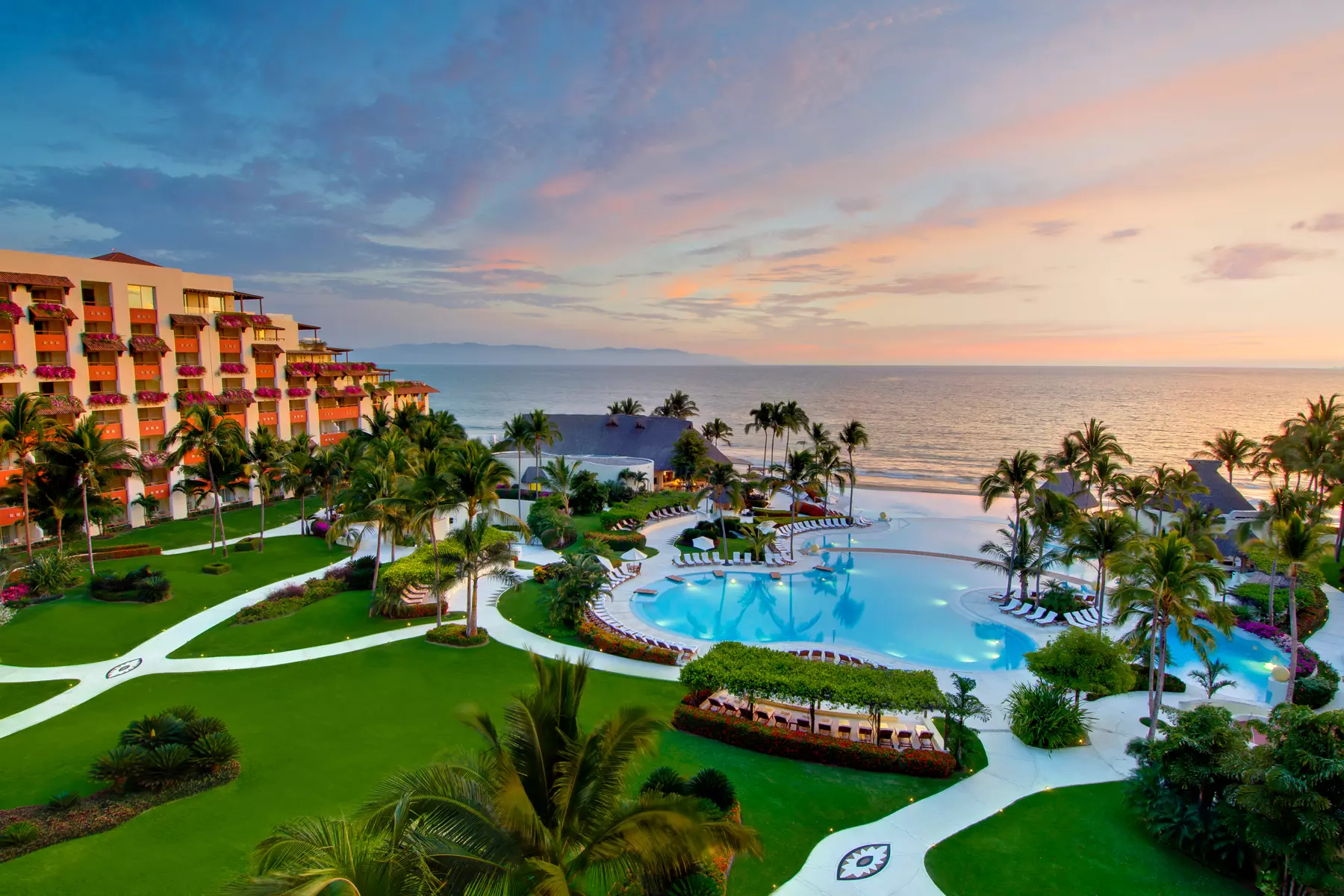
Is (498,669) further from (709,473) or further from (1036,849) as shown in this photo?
(709,473)

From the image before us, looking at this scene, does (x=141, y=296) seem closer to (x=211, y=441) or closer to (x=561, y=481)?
(x=211, y=441)

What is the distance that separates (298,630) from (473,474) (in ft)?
32.5

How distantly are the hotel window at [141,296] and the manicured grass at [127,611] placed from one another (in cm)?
1931

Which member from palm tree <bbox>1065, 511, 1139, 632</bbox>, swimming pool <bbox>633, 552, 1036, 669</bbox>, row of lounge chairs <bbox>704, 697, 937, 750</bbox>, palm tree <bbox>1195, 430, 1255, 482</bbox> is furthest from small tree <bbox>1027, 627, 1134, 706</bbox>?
palm tree <bbox>1195, 430, 1255, 482</bbox>

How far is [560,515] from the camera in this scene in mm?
42344

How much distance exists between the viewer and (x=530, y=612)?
99.7 ft

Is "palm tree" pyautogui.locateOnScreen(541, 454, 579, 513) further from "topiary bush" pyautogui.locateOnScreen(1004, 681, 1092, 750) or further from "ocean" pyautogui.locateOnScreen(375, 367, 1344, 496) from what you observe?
"topiary bush" pyautogui.locateOnScreen(1004, 681, 1092, 750)

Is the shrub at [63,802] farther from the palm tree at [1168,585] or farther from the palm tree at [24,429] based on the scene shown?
the palm tree at [1168,585]

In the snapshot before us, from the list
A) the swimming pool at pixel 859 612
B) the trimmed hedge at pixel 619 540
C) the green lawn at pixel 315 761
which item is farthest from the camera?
the trimmed hedge at pixel 619 540

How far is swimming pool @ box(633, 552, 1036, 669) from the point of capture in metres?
29.2

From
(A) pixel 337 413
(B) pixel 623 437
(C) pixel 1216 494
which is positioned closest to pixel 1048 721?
(C) pixel 1216 494

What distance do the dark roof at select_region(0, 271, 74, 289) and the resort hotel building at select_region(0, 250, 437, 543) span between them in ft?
0.20

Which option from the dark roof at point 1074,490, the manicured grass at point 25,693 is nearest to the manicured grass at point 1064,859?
the manicured grass at point 25,693

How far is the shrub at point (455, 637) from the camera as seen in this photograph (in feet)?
86.4
